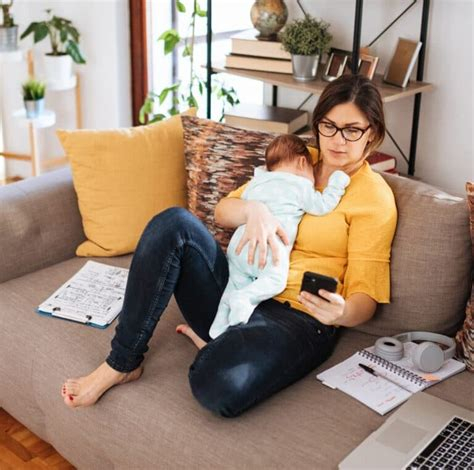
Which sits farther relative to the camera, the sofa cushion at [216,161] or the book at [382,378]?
the sofa cushion at [216,161]

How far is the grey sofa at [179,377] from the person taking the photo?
1.76 m

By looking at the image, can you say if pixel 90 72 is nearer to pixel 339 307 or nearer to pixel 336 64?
pixel 336 64

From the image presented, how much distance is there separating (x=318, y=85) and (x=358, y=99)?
2.62 ft

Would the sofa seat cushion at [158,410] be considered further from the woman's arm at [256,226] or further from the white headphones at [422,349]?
the woman's arm at [256,226]

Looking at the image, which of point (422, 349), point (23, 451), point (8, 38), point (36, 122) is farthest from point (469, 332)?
point (8, 38)

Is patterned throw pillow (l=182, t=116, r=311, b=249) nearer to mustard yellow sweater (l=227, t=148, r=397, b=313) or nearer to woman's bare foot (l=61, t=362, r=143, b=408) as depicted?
mustard yellow sweater (l=227, t=148, r=397, b=313)

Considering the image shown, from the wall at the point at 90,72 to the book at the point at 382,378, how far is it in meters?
2.12

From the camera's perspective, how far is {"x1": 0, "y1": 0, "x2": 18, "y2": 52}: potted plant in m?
3.58

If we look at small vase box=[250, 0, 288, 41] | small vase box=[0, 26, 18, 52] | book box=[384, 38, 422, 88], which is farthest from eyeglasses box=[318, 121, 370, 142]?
small vase box=[0, 26, 18, 52]

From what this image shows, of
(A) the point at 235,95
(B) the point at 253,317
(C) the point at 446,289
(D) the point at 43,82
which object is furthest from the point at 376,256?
(D) the point at 43,82

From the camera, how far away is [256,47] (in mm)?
3008

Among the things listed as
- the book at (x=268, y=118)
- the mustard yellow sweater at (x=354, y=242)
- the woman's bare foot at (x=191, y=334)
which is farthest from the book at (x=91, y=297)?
the book at (x=268, y=118)

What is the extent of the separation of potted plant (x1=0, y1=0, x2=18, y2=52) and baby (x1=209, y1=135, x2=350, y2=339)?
1.85m

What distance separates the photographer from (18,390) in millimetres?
2195
